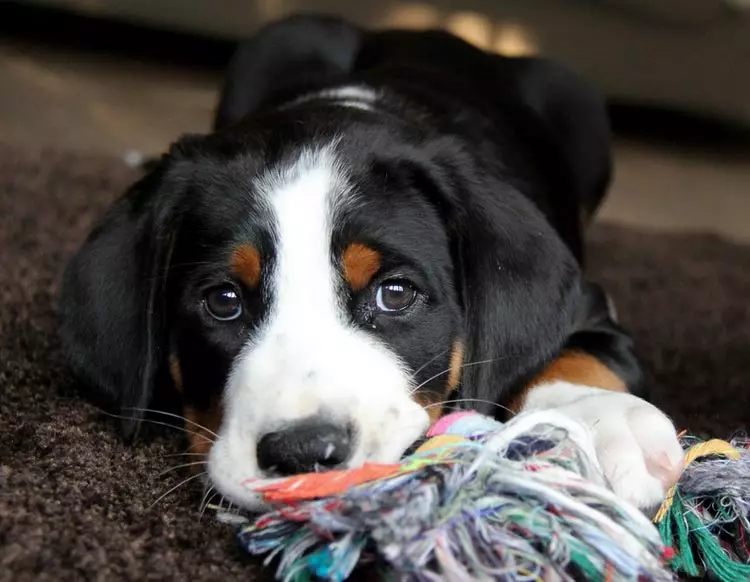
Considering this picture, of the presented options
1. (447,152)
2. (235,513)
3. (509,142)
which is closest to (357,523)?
(235,513)

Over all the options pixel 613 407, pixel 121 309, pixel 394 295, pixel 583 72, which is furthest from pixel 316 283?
pixel 583 72

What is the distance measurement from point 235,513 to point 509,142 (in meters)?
1.32

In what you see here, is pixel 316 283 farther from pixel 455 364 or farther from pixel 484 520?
pixel 484 520

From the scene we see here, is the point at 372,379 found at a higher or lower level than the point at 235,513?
higher

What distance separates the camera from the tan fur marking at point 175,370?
72.8 inches

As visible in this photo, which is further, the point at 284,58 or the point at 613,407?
the point at 284,58

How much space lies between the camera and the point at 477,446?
137cm

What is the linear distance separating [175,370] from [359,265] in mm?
445

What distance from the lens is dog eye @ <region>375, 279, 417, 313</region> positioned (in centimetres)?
171

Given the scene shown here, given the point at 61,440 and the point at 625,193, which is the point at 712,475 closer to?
the point at 61,440

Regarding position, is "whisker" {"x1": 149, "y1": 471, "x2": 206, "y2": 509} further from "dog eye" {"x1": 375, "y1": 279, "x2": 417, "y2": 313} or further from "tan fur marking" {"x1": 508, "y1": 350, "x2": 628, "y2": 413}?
"tan fur marking" {"x1": 508, "y1": 350, "x2": 628, "y2": 413}

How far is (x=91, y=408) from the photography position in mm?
1884

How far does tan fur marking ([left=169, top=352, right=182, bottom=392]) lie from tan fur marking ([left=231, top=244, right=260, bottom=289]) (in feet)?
0.84

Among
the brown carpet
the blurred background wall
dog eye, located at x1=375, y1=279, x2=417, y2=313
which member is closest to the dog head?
dog eye, located at x1=375, y1=279, x2=417, y2=313
